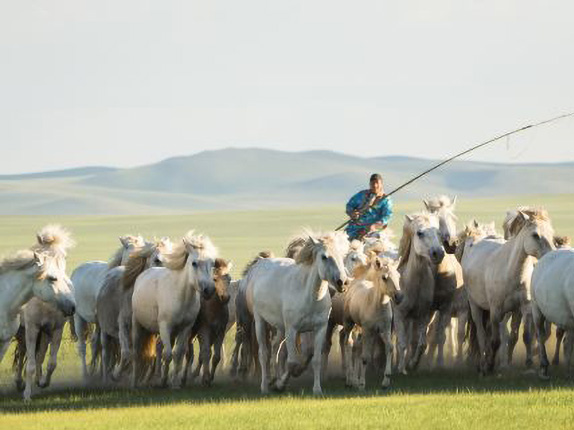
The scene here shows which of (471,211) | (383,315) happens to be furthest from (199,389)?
(471,211)

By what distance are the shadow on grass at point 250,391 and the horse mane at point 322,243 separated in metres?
1.54

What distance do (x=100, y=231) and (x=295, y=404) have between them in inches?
3996

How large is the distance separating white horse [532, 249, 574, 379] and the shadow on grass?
2.24ft

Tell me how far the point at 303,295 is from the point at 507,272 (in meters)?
2.89

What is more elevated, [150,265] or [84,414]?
[150,265]

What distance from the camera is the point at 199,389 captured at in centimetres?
1786

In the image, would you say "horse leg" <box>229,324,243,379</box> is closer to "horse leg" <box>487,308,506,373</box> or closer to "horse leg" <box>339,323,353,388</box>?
"horse leg" <box>339,323,353,388</box>

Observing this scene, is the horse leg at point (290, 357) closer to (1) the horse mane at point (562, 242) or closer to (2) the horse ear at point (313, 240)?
(2) the horse ear at point (313, 240)

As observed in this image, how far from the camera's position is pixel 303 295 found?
1666 cm

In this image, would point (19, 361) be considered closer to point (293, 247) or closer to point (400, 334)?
point (293, 247)

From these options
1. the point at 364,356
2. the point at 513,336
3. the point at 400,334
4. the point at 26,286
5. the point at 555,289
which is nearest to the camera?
the point at 26,286

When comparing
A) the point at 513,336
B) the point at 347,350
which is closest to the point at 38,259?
the point at 347,350

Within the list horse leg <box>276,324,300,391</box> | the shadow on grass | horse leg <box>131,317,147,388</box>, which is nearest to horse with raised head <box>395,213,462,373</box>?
the shadow on grass

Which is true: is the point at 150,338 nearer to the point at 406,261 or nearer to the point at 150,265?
the point at 150,265
